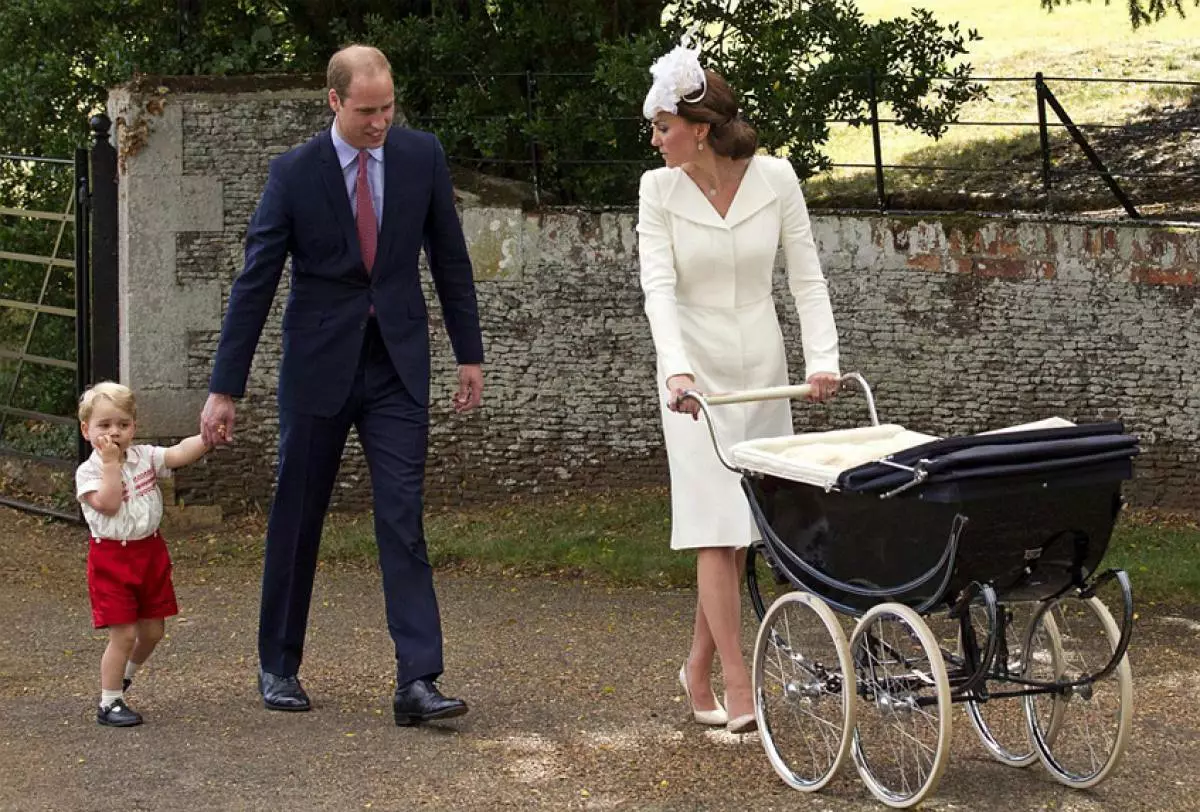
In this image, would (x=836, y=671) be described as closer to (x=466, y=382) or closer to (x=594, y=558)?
(x=466, y=382)

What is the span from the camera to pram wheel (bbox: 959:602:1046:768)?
213 inches

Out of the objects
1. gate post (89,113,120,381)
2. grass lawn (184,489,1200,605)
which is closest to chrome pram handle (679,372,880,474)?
grass lawn (184,489,1200,605)

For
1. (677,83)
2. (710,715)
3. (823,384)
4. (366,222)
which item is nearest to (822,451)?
(823,384)

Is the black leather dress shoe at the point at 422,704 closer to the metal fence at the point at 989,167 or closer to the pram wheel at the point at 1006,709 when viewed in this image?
the pram wheel at the point at 1006,709

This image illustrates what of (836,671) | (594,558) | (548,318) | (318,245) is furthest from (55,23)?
(836,671)

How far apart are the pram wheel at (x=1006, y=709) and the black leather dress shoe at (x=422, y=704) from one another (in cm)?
173

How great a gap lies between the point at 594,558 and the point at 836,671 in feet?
12.4

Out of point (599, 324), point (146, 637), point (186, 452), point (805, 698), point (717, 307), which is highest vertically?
point (717, 307)

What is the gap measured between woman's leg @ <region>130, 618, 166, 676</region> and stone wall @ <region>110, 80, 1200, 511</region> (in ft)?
13.4

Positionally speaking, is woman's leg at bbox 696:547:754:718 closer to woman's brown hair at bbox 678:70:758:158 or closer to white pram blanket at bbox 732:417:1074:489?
white pram blanket at bbox 732:417:1074:489

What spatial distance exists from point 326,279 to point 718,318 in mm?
1388

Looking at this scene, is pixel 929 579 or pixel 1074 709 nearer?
pixel 929 579

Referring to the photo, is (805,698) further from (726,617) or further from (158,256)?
(158,256)

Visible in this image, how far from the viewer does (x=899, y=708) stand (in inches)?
209
